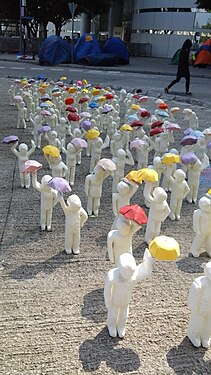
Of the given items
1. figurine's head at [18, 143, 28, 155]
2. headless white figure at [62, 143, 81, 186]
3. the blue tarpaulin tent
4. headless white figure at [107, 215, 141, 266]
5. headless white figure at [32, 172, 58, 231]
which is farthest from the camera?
the blue tarpaulin tent

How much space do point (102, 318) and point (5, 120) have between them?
6.65m

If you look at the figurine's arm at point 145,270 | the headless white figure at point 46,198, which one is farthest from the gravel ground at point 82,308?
the figurine's arm at point 145,270

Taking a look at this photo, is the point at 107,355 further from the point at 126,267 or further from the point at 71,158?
the point at 71,158

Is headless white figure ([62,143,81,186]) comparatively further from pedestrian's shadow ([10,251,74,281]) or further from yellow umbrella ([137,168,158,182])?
pedestrian's shadow ([10,251,74,281])

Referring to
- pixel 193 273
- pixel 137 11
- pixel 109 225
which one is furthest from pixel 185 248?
pixel 137 11

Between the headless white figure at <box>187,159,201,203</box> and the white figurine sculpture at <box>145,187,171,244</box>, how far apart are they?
1.11 meters

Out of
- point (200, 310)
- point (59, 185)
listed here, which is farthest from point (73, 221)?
point (200, 310)

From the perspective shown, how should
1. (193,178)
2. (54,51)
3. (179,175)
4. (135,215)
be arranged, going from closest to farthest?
(135,215)
(179,175)
(193,178)
(54,51)

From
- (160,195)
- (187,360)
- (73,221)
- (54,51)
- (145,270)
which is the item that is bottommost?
(187,360)

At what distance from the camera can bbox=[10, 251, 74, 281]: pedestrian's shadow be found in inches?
127

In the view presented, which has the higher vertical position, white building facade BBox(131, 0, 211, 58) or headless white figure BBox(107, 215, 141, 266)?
white building facade BBox(131, 0, 211, 58)

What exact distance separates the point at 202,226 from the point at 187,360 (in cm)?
122

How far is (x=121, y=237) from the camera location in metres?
2.99

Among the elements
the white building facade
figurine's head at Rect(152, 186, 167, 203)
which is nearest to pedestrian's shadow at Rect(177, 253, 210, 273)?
figurine's head at Rect(152, 186, 167, 203)
